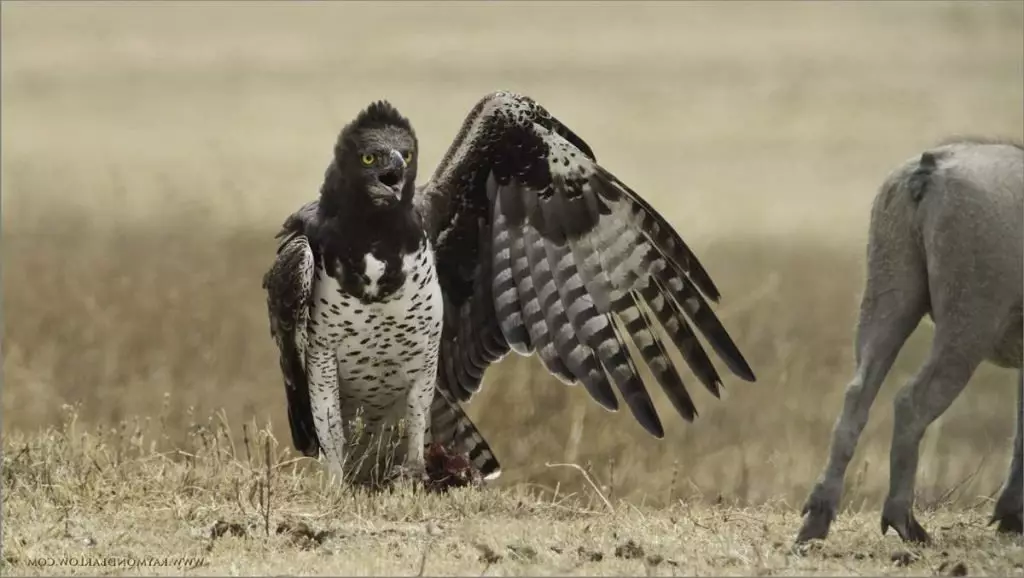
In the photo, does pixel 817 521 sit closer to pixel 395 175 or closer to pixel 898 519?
pixel 898 519

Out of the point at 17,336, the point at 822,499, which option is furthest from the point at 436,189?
the point at 17,336

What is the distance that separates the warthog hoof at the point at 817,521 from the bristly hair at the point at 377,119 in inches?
99.0

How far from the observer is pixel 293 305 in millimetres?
7410

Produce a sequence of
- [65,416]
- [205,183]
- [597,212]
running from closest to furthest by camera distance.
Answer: [597,212] < [65,416] < [205,183]

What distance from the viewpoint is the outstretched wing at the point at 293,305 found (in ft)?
24.1

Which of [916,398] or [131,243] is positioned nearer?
[916,398]

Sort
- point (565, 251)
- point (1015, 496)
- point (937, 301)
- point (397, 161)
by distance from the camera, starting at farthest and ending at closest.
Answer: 1. point (565, 251)
2. point (397, 161)
3. point (1015, 496)
4. point (937, 301)

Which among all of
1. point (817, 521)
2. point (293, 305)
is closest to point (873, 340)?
point (817, 521)

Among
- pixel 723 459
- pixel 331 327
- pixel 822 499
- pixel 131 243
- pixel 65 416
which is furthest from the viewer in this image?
pixel 131 243

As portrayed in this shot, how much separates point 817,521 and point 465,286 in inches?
111

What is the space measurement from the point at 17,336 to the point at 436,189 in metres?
5.20

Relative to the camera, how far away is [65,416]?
9.38m

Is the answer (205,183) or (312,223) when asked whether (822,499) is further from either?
(205,183)

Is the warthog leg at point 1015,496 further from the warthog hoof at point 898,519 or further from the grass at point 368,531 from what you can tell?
the warthog hoof at point 898,519
